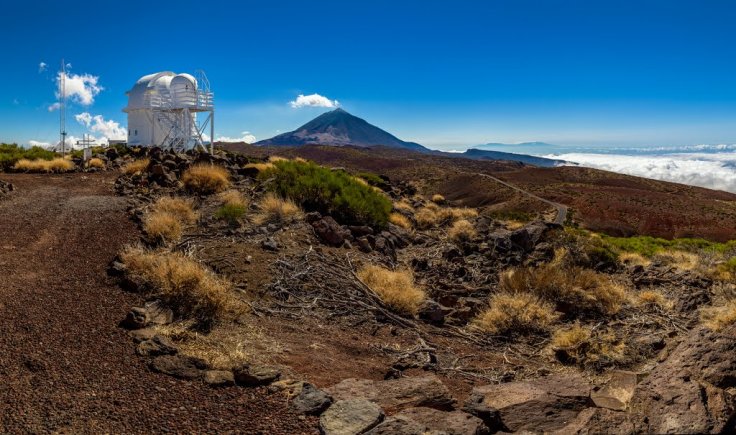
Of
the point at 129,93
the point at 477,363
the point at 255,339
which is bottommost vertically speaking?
the point at 477,363

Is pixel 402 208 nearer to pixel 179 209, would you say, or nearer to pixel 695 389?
pixel 179 209

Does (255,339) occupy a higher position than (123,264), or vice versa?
(123,264)

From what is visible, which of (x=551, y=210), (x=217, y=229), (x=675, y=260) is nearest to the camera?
(x=217, y=229)

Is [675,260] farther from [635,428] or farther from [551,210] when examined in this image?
[551,210]

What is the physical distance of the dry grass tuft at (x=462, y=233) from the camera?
12836mm

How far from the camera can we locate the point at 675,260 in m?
13.7

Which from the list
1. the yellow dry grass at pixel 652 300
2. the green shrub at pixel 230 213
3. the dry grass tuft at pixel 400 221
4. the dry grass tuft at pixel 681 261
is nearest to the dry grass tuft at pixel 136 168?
the green shrub at pixel 230 213

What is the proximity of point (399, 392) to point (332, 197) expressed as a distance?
8433mm

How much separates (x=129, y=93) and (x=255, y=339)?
2916 cm

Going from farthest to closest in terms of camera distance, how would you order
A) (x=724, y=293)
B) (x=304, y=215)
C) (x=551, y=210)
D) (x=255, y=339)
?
1. (x=551, y=210)
2. (x=304, y=215)
3. (x=724, y=293)
4. (x=255, y=339)

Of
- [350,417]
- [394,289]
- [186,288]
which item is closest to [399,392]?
[350,417]

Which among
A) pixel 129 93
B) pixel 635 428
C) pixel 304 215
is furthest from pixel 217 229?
pixel 129 93

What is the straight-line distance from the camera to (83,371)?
169 inches

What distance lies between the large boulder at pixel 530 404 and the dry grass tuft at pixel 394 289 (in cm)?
301
